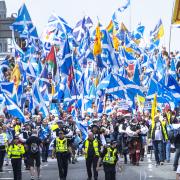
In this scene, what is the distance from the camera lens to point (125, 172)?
27.2 meters

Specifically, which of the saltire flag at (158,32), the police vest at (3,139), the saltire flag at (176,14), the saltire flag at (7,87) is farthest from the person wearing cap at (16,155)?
the saltire flag at (158,32)

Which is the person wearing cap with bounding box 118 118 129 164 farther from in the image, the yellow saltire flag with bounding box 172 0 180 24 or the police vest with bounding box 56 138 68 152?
the yellow saltire flag with bounding box 172 0 180 24

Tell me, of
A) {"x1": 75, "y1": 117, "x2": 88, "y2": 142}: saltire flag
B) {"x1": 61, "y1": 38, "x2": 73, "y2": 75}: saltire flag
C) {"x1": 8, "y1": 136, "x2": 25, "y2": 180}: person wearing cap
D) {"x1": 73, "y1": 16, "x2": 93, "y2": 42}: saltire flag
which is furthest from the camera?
{"x1": 73, "y1": 16, "x2": 93, "y2": 42}: saltire flag

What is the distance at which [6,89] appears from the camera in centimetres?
3591

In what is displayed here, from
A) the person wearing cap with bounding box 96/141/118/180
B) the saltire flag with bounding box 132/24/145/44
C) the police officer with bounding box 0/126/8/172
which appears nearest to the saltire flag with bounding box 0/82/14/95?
the police officer with bounding box 0/126/8/172

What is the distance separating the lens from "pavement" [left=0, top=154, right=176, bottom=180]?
83.9 feet

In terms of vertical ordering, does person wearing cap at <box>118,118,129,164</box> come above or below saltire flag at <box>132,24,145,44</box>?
below

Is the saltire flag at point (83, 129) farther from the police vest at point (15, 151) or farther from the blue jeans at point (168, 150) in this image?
the police vest at point (15, 151)

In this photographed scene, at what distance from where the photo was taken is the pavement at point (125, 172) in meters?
25.6

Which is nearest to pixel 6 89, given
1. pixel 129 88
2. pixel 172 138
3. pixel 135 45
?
pixel 129 88

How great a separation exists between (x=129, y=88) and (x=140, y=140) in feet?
13.7

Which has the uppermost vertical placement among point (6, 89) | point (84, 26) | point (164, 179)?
point (84, 26)

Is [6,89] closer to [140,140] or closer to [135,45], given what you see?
[140,140]

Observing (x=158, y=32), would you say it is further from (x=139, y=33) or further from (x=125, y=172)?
(x=125, y=172)
